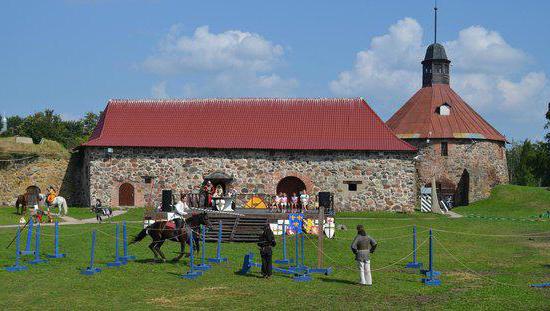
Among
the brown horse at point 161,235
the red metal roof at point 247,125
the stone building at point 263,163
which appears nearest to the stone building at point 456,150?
the red metal roof at point 247,125

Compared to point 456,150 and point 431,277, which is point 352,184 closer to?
point 456,150

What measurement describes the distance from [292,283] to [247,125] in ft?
80.1

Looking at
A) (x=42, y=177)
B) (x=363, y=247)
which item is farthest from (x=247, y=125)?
(x=363, y=247)

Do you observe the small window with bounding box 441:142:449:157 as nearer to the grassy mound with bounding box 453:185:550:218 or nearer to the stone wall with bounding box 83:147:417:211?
the grassy mound with bounding box 453:185:550:218

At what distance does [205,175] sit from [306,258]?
61.0 ft

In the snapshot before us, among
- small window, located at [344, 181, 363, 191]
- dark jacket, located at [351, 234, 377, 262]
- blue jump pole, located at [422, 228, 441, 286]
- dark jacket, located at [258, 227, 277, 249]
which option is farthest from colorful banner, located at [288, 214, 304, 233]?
small window, located at [344, 181, 363, 191]

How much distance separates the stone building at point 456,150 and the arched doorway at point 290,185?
36.4ft

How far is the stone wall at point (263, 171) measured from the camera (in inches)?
1487

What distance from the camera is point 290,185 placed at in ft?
125

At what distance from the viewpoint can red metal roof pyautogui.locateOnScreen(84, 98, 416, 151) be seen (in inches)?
1502

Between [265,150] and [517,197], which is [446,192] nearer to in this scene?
[517,197]

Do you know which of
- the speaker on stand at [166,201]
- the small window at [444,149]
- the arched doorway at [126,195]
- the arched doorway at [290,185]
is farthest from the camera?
the small window at [444,149]

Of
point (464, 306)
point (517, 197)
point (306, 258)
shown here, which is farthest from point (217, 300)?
point (517, 197)

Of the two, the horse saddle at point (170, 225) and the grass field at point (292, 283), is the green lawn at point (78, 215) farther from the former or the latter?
the horse saddle at point (170, 225)
